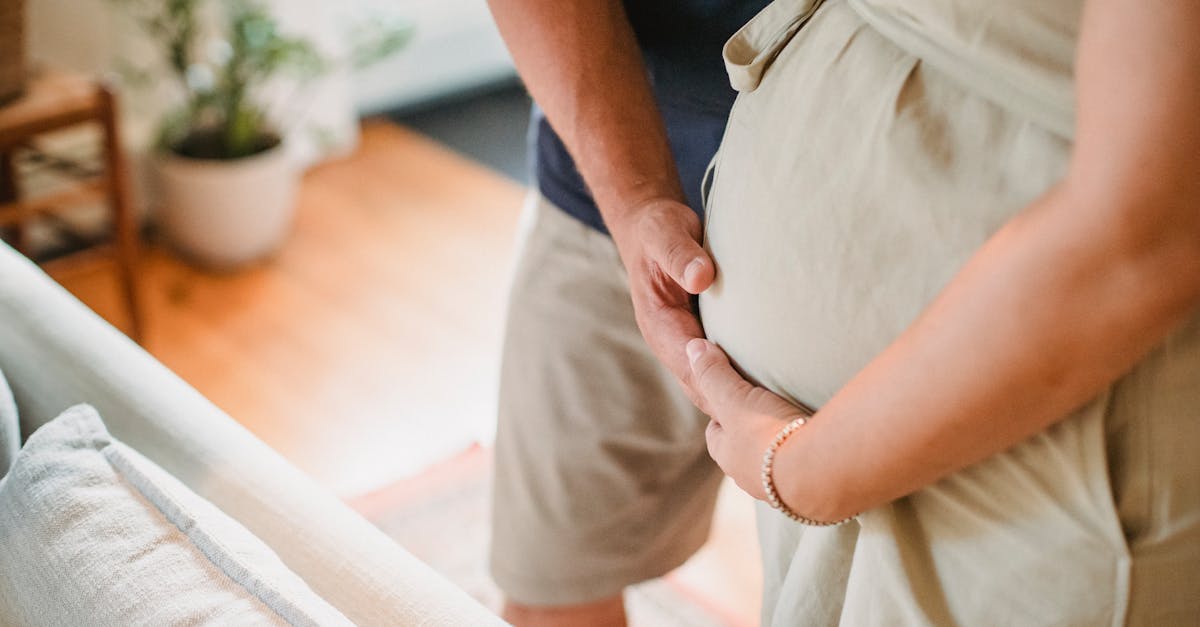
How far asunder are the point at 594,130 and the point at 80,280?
6.25 ft

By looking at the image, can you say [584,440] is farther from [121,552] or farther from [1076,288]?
[1076,288]

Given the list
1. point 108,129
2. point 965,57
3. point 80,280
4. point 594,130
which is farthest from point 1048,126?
point 80,280

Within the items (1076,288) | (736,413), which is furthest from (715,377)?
(1076,288)

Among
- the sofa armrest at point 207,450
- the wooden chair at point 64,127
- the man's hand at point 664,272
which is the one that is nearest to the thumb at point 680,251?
the man's hand at point 664,272

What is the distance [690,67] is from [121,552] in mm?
571

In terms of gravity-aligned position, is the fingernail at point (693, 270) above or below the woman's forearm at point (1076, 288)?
below

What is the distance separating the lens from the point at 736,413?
760 millimetres

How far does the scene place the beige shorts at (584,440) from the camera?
1108mm

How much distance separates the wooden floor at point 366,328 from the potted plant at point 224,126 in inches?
4.1

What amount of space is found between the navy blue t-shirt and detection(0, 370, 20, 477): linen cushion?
0.62m

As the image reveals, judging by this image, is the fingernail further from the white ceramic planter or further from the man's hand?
the white ceramic planter

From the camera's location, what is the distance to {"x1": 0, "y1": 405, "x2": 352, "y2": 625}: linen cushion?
77cm

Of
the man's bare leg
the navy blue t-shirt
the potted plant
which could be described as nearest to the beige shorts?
the man's bare leg

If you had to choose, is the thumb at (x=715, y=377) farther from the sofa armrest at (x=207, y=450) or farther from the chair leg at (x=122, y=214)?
the chair leg at (x=122, y=214)
